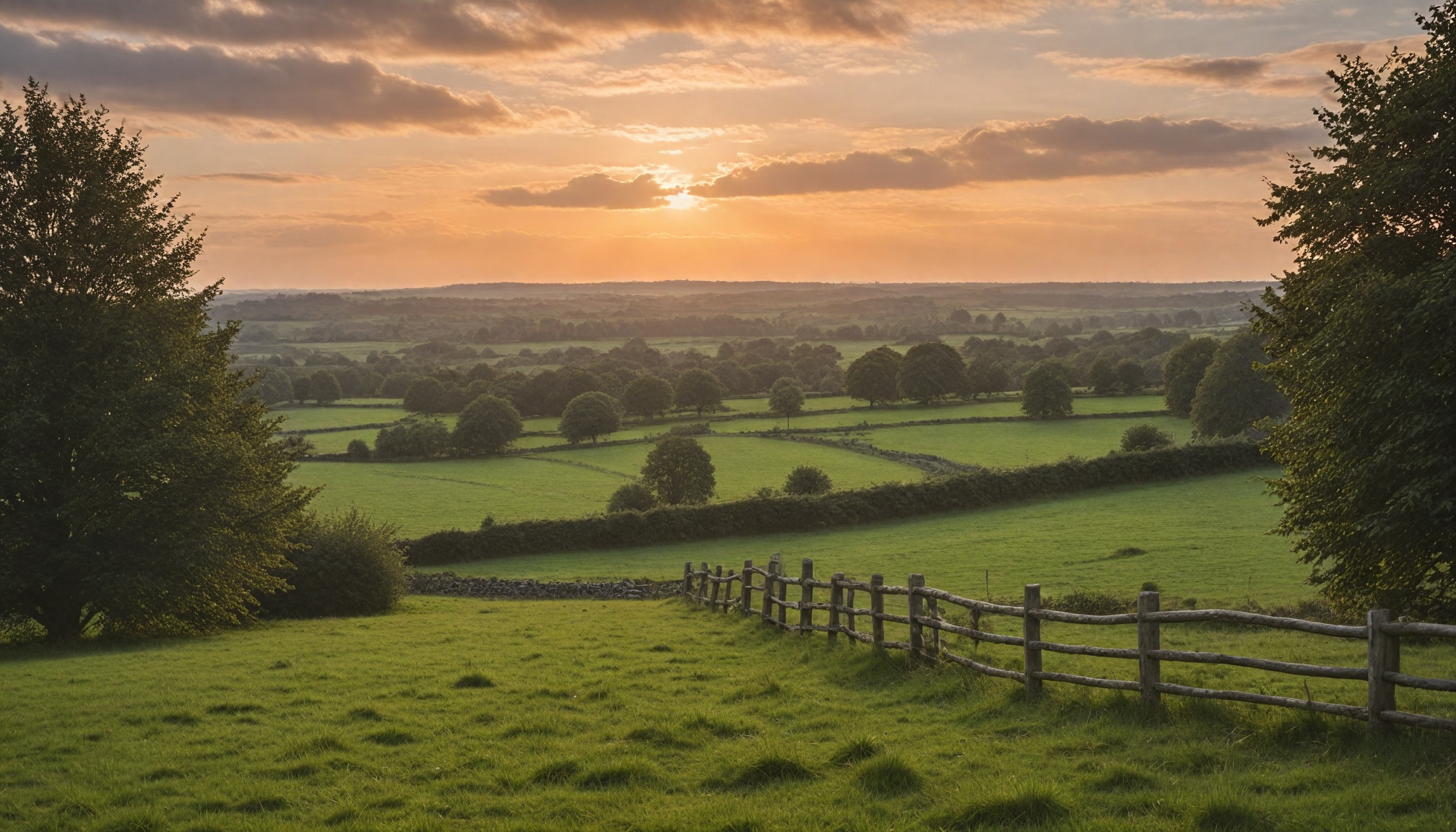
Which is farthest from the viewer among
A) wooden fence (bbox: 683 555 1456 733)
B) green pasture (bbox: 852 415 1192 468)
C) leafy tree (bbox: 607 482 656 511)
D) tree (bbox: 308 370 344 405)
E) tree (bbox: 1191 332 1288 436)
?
tree (bbox: 308 370 344 405)

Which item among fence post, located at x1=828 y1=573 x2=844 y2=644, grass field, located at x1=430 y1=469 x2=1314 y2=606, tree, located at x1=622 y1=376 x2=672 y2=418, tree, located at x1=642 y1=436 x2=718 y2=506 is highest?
tree, located at x1=622 y1=376 x2=672 y2=418

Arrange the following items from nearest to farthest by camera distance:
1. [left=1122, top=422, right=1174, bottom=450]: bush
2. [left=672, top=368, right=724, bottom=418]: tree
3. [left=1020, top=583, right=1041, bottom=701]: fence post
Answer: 1. [left=1020, top=583, right=1041, bottom=701]: fence post
2. [left=1122, top=422, right=1174, bottom=450]: bush
3. [left=672, top=368, right=724, bottom=418]: tree

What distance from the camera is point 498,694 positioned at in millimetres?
14766

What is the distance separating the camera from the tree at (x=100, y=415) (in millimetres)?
22547

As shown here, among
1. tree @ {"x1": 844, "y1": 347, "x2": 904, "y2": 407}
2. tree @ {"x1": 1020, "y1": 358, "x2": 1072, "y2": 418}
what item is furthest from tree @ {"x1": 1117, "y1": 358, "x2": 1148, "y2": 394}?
tree @ {"x1": 844, "y1": 347, "x2": 904, "y2": 407}

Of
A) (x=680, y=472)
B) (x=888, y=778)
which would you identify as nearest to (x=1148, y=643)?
(x=888, y=778)

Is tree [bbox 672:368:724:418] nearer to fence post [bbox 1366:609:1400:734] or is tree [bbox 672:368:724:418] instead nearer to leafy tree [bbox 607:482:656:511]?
leafy tree [bbox 607:482:656:511]

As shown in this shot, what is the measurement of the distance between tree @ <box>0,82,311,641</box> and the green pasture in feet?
184

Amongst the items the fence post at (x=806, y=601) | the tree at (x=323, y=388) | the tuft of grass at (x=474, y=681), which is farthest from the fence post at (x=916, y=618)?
the tree at (x=323, y=388)

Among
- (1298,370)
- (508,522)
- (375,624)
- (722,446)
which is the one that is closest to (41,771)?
(375,624)

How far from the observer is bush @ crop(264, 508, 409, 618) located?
106ft

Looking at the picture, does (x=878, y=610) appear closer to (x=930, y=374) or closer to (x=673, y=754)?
(x=673, y=754)

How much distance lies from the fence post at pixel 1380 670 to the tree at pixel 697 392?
97.7 m

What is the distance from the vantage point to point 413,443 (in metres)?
87.4
